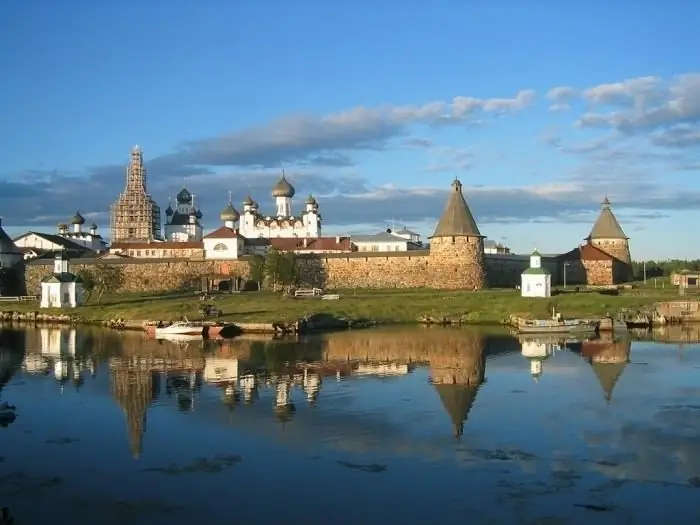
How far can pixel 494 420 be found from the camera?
1499 cm

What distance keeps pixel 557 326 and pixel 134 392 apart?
56.2 feet

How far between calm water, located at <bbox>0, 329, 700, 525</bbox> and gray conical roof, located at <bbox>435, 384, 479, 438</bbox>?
8 cm

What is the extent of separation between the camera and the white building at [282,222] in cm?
7119

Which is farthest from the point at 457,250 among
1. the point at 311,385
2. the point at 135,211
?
the point at 135,211

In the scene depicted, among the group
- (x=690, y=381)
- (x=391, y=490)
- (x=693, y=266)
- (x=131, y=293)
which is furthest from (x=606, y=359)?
(x=693, y=266)

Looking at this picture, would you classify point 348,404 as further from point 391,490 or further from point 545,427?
point 391,490

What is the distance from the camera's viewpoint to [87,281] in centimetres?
4462

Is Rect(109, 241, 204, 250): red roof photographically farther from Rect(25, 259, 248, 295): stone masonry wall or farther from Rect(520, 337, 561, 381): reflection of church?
Rect(520, 337, 561, 381): reflection of church

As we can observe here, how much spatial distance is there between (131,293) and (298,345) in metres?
25.7

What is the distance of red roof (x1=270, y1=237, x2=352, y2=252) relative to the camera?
191 feet

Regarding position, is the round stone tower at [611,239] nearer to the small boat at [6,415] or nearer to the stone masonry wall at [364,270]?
A: the stone masonry wall at [364,270]

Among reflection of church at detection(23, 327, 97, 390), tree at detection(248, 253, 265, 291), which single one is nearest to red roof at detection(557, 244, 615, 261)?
tree at detection(248, 253, 265, 291)

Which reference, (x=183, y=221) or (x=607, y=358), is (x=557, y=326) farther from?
(x=183, y=221)

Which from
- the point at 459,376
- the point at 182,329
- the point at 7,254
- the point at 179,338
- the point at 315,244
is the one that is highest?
the point at 315,244
